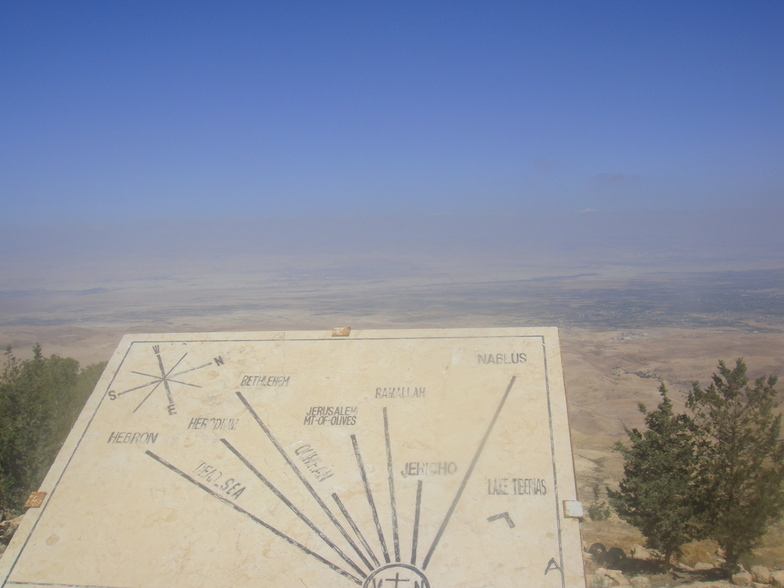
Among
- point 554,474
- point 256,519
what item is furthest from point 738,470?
point 256,519

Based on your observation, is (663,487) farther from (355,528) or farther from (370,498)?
(355,528)

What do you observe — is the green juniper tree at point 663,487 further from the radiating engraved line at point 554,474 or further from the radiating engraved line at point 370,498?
the radiating engraved line at point 370,498

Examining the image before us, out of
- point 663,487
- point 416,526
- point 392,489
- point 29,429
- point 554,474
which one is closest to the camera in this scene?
point 416,526

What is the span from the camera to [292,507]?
529 centimetres

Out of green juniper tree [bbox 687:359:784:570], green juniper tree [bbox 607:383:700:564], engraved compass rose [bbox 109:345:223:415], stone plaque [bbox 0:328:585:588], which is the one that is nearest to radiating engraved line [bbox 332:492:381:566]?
stone plaque [bbox 0:328:585:588]

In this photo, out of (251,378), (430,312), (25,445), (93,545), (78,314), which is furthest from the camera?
(78,314)

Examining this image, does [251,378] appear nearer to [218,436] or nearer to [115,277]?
[218,436]

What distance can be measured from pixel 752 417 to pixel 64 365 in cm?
1673

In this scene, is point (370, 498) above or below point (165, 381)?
below

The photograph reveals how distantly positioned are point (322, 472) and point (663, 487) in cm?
598

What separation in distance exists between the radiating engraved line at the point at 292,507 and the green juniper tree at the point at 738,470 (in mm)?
6089

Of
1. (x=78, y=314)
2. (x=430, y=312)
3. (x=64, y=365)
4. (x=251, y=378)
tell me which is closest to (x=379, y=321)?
(x=430, y=312)

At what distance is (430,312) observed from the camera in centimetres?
4994

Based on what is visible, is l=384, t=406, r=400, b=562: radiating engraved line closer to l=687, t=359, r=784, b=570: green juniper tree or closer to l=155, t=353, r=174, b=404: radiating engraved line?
l=155, t=353, r=174, b=404: radiating engraved line
